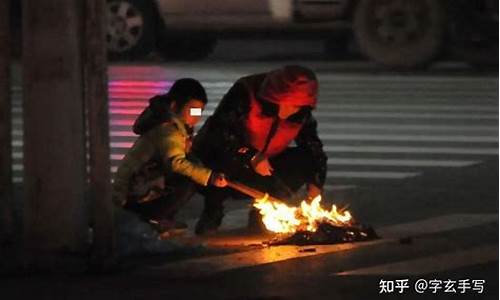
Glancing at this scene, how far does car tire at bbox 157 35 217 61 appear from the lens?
20109 mm

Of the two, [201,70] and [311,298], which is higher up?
[311,298]

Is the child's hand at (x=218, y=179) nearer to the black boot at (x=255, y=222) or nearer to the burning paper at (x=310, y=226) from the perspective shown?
the burning paper at (x=310, y=226)

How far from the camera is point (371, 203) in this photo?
1011 cm

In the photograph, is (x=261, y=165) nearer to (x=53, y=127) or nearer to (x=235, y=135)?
(x=235, y=135)

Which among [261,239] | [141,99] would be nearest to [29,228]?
[261,239]

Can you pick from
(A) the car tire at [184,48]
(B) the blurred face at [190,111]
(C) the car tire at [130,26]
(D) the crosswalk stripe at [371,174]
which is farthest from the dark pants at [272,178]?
(A) the car tire at [184,48]

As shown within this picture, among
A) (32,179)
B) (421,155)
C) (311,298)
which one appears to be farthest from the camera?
(421,155)

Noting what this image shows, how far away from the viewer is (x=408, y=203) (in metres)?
10.0

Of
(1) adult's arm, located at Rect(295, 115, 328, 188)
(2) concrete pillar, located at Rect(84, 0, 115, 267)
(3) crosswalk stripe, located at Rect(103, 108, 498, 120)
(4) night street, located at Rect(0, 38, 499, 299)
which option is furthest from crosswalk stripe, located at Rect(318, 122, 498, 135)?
(2) concrete pillar, located at Rect(84, 0, 115, 267)

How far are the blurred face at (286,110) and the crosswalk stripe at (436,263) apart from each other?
1147 millimetres

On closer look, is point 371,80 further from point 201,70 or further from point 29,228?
point 29,228

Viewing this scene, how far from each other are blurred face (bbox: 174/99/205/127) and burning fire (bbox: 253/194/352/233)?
565 millimetres

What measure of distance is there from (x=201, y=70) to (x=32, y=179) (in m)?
10.8

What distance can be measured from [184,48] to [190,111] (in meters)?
11.7
